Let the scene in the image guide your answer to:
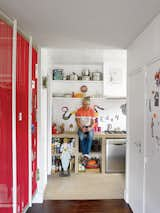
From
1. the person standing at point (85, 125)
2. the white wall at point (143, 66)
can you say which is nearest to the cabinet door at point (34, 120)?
the white wall at point (143, 66)

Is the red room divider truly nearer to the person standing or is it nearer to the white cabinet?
the person standing

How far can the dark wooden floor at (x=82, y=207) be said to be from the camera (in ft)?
10.9

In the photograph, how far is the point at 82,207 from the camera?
342 centimetres

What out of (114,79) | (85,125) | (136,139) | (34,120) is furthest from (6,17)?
(114,79)

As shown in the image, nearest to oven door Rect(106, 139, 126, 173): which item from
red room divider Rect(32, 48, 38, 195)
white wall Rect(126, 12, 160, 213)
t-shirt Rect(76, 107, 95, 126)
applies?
t-shirt Rect(76, 107, 95, 126)

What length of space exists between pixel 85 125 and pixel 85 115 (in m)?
0.24

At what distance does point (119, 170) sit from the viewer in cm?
510

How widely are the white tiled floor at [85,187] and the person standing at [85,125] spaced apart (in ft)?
2.02

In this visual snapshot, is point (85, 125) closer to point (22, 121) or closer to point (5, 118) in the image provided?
point (22, 121)

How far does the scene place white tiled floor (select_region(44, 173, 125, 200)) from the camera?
383 centimetres

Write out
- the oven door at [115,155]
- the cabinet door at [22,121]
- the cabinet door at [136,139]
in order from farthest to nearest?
the oven door at [115,155], the cabinet door at [136,139], the cabinet door at [22,121]

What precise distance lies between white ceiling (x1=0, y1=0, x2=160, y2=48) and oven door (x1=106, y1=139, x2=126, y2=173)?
97.1 inches

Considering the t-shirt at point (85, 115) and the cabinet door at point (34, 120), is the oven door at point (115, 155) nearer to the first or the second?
the t-shirt at point (85, 115)

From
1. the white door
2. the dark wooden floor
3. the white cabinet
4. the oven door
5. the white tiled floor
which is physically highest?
the white cabinet
